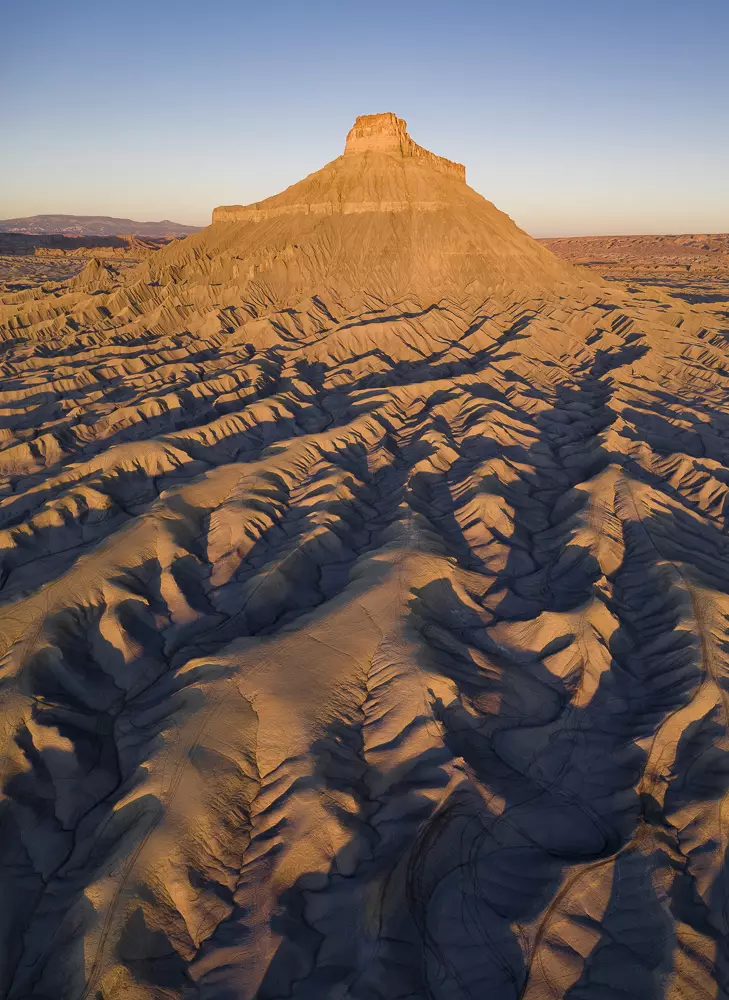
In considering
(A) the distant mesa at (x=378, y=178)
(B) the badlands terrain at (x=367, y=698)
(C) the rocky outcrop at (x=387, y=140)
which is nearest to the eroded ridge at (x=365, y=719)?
(B) the badlands terrain at (x=367, y=698)

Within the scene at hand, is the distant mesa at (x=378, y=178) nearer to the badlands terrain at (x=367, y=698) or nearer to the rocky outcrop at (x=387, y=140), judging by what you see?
the rocky outcrop at (x=387, y=140)

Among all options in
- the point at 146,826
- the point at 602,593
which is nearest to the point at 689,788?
the point at 602,593

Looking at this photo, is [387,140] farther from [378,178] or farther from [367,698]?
[367,698]

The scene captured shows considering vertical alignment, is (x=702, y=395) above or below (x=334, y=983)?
above

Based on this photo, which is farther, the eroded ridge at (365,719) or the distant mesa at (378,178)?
the distant mesa at (378,178)

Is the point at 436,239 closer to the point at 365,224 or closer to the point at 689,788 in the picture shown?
the point at 365,224

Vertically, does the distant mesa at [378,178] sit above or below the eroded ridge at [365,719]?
above

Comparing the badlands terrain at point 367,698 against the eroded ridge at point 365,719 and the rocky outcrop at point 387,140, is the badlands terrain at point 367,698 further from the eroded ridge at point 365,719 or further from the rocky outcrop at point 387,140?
the rocky outcrop at point 387,140
